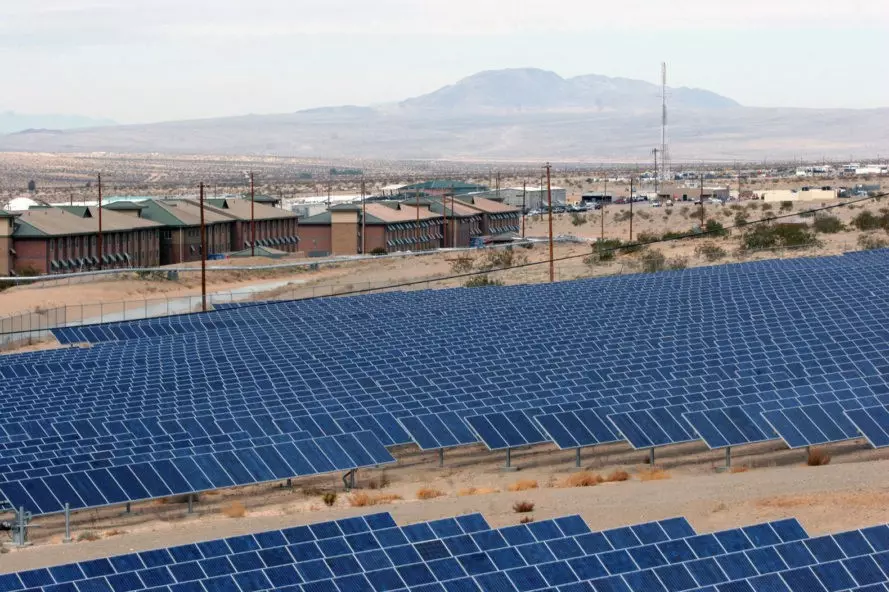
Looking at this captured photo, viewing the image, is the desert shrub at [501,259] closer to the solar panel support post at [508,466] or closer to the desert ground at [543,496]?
the desert ground at [543,496]

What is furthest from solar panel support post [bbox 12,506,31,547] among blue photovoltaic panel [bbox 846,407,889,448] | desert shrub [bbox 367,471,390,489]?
blue photovoltaic panel [bbox 846,407,889,448]

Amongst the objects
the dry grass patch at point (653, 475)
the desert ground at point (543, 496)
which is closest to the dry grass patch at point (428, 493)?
the desert ground at point (543, 496)

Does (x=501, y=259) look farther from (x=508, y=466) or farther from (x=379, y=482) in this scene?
(x=379, y=482)

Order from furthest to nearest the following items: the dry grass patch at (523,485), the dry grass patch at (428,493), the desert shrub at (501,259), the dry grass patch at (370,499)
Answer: the desert shrub at (501,259) → the dry grass patch at (523,485) → the dry grass patch at (428,493) → the dry grass patch at (370,499)

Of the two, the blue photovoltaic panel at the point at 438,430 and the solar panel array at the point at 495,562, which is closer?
the solar panel array at the point at 495,562

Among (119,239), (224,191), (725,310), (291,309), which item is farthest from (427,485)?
(224,191)
